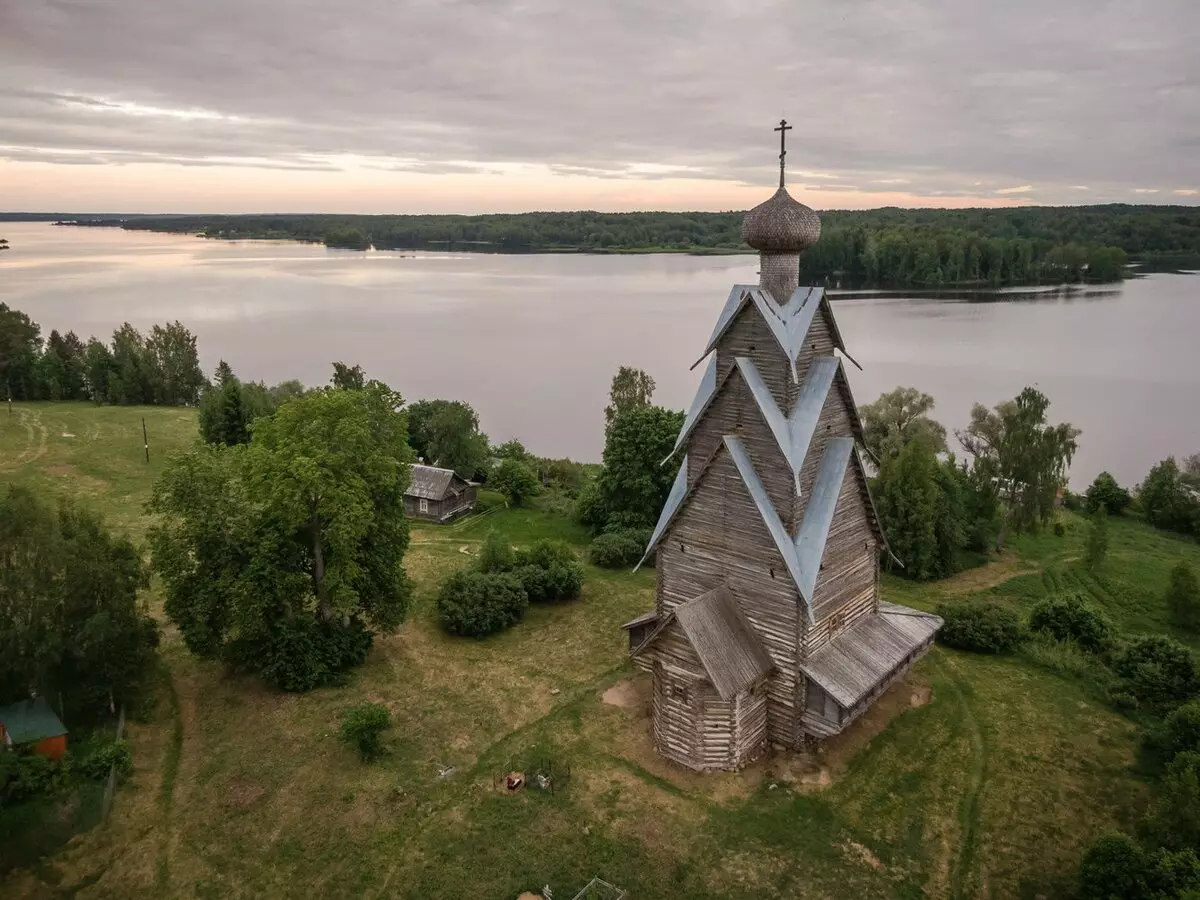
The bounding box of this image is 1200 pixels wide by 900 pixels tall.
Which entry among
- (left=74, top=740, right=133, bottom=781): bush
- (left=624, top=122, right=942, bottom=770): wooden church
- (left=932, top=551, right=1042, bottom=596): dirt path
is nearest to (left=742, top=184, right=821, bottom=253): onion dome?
(left=624, top=122, right=942, bottom=770): wooden church

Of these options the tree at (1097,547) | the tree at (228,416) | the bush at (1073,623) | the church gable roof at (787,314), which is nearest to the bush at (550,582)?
the church gable roof at (787,314)

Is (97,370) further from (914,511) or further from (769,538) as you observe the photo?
(769,538)

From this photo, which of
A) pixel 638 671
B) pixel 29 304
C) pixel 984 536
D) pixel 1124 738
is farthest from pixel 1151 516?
pixel 29 304

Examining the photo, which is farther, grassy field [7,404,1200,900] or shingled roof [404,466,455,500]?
shingled roof [404,466,455,500]

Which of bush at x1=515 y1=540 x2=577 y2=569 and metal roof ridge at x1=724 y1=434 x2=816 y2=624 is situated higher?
metal roof ridge at x1=724 y1=434 x2=816 y2=624

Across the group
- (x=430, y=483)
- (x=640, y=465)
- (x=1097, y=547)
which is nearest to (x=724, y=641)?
(x=640, y=465)

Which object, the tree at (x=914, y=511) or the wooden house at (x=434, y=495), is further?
the wooden house at (x=434, y=495)

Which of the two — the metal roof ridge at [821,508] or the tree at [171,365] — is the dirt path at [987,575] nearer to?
the metal roof ridge at [821,508]

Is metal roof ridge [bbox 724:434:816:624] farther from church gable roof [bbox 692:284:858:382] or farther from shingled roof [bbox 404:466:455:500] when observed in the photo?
shingled roof [bbox 404:466:455:500]
